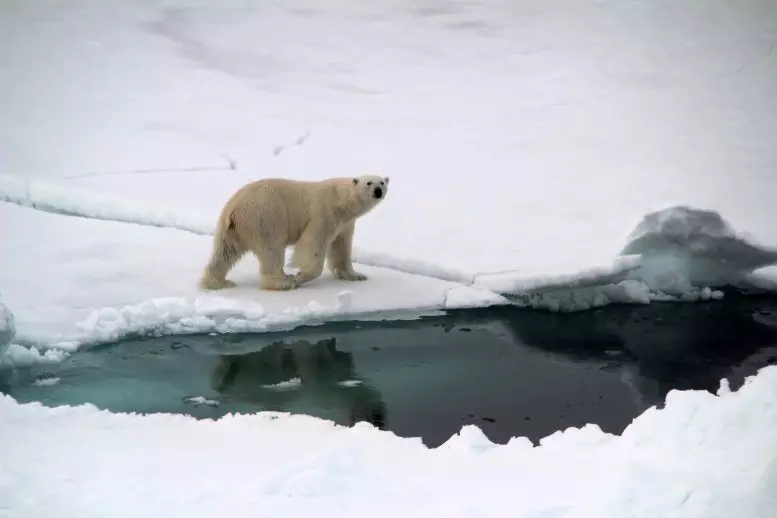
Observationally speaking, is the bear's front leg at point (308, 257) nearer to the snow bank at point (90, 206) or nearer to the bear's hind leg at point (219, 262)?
the bear's hind leg at point (219, 262)

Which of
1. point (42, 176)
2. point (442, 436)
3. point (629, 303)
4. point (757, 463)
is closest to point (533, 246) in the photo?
point (629, 303)

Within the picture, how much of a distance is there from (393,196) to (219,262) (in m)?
2.05

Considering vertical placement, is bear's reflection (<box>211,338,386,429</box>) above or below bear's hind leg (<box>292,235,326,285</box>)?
below

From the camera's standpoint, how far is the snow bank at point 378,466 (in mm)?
2336

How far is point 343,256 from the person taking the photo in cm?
459

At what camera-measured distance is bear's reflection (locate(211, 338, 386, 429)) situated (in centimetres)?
325

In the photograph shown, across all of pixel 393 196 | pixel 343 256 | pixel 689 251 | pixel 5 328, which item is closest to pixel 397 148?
pixel 393 196

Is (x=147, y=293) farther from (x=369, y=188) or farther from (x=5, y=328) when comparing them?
(x=369, y=188)

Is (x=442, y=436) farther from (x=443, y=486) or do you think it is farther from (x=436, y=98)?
(x=436, y=98)

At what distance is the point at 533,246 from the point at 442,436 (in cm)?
232

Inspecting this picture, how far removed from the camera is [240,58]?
354 inches

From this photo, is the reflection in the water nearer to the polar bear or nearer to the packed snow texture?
the packed snow texture

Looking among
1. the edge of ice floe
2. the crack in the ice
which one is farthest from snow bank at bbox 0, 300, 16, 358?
the crack in the ice

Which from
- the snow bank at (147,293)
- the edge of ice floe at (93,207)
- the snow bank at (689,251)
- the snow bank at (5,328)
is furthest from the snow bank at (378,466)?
the edge of ice floe at (93,207)
